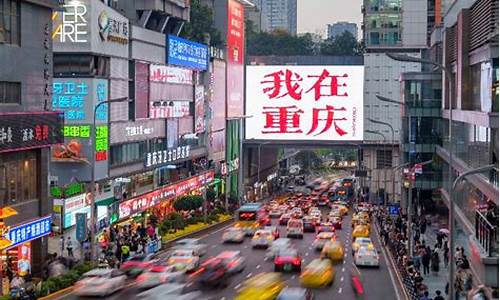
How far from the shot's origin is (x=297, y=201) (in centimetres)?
8600

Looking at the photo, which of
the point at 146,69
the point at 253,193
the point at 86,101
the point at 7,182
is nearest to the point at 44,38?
the point at 7,182

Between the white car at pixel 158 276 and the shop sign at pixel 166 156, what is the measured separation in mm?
23118

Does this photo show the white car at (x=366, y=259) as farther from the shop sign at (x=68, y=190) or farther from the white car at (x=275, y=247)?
the shop sign at (x=68, y=190)

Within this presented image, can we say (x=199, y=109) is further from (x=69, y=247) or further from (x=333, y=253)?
(x=69, y=247)

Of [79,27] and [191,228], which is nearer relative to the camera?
[79,27]

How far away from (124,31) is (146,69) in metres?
4.77

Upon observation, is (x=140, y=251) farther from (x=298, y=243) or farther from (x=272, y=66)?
(x=272, y=66)

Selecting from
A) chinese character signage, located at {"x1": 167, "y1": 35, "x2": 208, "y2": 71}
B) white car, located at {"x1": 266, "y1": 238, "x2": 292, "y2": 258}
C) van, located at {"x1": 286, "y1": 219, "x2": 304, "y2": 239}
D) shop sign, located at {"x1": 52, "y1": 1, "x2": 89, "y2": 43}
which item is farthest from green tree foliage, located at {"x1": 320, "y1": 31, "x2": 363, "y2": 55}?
white car, located at {"x1": 266, "y1": 238, "x2": 292, "y2": 258}

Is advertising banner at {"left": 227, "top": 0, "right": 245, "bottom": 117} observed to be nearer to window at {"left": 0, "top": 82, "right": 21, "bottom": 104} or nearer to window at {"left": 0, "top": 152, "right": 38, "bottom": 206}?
window at {"left": 0, "top": 152, "right": 38, "bottom": 206}

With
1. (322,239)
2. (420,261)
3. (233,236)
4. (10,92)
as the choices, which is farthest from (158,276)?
(322,239)

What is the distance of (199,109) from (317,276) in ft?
121

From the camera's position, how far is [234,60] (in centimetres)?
8450

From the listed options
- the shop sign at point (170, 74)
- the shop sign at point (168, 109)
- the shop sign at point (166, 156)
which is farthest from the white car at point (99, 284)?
the shop sign at point (170, 74)

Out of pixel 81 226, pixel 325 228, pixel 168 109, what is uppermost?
pixel 168 109
